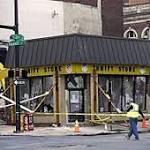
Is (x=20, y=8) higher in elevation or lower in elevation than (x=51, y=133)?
higher

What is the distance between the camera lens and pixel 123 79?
36000 mm

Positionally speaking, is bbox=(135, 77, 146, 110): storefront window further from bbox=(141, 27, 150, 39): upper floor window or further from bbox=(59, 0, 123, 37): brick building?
bbox=(59, 0, 123, 37): brick building

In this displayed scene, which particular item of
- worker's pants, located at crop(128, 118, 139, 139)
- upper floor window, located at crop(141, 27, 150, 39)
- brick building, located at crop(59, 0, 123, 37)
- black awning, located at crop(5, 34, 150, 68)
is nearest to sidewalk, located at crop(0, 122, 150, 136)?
black awning, located at crop(5, 34, 150, 68)

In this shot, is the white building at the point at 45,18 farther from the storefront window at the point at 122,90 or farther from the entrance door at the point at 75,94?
the storefront window at the point at 122,90

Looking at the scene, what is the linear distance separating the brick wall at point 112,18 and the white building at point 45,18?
131 inches

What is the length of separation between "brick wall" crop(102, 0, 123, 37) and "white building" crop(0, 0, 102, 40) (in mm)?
3334

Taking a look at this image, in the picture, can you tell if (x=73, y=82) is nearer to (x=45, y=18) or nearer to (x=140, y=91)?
(x=140, y=91)

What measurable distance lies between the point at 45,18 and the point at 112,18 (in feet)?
30.5

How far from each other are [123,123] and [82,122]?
2888mm

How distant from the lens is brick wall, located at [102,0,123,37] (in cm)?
5125

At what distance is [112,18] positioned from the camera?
52.1 metres

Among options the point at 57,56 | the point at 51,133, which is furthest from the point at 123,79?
the point at 51,133

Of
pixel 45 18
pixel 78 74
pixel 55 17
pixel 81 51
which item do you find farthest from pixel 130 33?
pixel 81 51

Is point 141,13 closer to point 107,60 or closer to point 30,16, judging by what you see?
point 30,16
